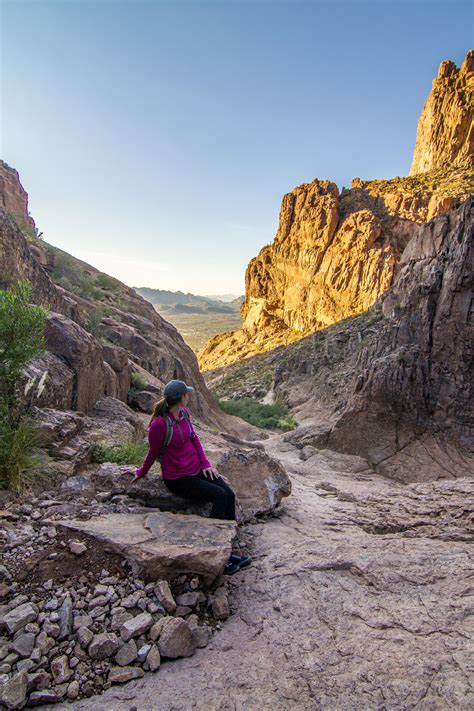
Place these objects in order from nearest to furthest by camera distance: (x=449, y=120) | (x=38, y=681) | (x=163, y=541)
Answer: (x=38, y=681)
(x=163, y=541)
(x=449, y=120)

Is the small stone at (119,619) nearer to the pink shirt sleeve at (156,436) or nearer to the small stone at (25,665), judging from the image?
the small stone at (25,665)

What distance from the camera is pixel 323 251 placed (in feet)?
162

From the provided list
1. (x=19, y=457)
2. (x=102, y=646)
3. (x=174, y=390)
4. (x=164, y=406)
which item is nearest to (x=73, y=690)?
(x=102, y=646)

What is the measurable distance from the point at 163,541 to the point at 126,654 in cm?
95

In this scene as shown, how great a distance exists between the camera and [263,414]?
78.1 feet

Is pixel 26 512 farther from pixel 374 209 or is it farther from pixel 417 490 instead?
pixel 374 209

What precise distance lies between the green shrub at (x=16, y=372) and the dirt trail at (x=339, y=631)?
247cm

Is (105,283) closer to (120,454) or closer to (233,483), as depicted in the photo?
(120,454)

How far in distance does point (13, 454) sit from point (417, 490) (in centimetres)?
652

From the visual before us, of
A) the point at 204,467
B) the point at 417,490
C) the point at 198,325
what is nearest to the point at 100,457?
the point at 204,467

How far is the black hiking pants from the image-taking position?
4246 mm

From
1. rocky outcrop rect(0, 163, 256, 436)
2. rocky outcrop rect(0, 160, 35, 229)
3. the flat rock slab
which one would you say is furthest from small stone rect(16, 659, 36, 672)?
rocky outcrop rect(0, 160, 35, 229)

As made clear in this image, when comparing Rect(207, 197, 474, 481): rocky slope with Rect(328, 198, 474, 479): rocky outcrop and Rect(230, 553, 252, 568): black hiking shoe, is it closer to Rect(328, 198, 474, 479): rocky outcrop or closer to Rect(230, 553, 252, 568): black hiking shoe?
Rect(328, 198, 474, 479): rocky outcrop

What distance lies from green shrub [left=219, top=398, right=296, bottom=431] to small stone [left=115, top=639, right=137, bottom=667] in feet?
59.2
